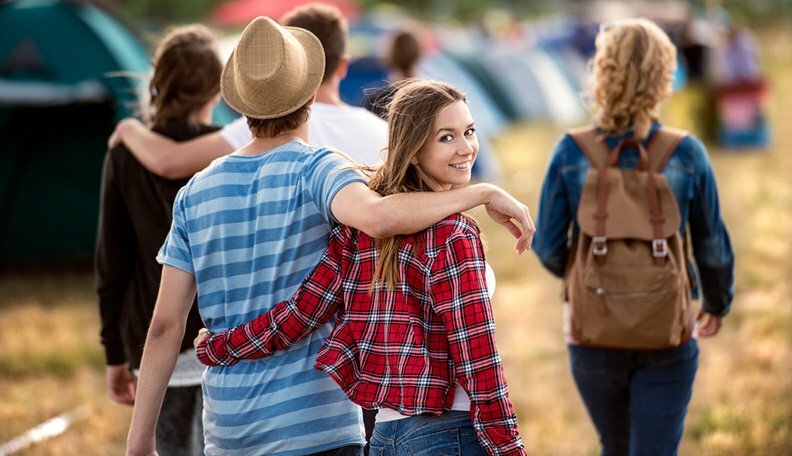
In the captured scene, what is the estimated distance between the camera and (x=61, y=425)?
5.10 metres

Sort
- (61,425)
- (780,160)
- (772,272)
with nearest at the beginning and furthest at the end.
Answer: (61,425), (772,272), (780,160)

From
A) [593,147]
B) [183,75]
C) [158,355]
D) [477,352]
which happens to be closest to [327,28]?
[183,75]

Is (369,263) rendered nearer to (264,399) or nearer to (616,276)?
(264,399)

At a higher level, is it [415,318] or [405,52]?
[415,318]

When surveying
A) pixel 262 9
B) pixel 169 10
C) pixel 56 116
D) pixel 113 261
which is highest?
pixel 113 261

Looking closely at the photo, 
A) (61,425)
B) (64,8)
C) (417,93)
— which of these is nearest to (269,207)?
(417,93)

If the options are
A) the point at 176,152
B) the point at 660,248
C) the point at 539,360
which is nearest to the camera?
the point at 176,152

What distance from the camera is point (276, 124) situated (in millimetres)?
2400

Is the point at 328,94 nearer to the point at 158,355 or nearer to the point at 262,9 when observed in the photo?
the point at 158,355

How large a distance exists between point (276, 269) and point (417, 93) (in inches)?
19.2

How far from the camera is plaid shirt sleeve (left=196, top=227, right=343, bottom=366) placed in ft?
7.57

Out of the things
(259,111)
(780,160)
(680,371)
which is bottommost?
(780,160)

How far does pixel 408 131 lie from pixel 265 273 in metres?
0.44

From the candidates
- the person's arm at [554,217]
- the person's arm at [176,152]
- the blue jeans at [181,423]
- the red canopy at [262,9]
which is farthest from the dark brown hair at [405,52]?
the red canopy at [262,9]
